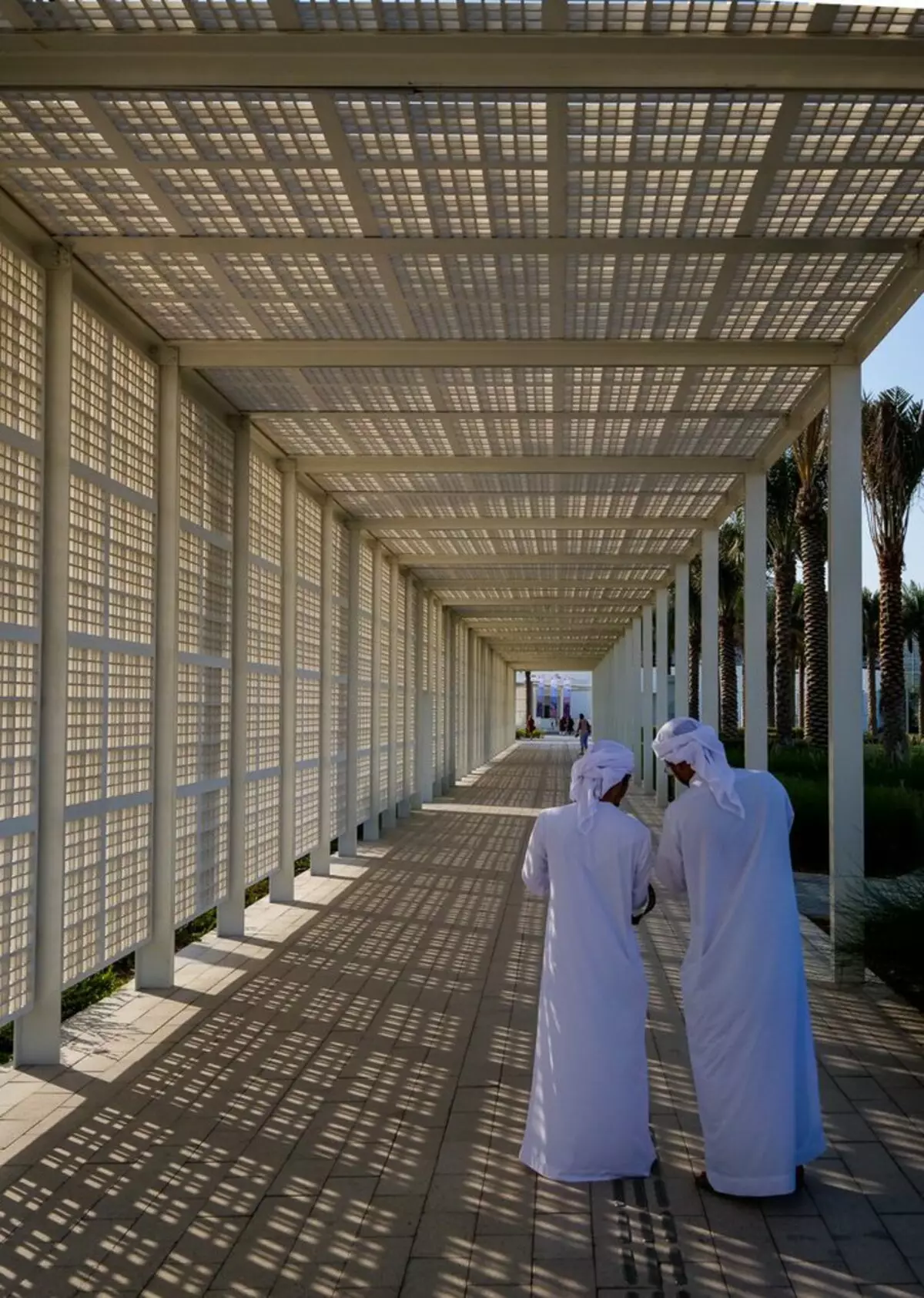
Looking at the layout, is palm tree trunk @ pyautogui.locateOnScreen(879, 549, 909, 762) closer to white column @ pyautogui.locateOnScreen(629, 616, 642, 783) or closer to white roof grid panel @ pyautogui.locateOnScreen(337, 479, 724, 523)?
white column @ pyautogui.locateOnScreen(629, 616, 642, 783)

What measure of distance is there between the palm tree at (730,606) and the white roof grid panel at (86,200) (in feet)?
76.5

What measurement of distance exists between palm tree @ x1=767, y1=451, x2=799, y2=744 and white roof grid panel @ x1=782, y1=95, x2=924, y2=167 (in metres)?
19.7

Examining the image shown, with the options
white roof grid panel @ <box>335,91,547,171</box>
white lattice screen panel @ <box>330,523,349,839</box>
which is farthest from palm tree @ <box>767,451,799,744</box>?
white roof grid panel @ <box>335,91,547,171</box>

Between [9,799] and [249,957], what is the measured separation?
149 inches

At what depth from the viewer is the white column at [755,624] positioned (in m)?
11.9

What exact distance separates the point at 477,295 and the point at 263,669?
475 centimetres

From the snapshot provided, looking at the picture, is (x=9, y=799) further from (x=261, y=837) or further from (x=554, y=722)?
(x=554, y=722)

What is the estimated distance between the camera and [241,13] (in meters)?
4.62

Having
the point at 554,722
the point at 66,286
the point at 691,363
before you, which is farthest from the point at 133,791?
the point at 554,722

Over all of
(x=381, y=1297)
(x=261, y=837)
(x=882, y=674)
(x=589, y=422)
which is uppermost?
(x=589, y=422)

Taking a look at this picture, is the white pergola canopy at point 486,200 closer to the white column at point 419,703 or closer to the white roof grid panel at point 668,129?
the white roof grid panel at point 668,129

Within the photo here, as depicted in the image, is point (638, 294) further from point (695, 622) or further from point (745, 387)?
point (695, 622)

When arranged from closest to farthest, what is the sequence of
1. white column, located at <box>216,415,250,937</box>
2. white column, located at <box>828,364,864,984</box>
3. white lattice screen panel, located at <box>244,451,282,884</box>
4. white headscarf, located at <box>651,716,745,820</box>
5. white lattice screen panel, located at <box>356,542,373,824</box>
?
white headscarf, located at <box>651,716,745,820</box>
white column, located at <box>828,364,864,984</box>
white column, located at <box>216,415,250,937</box>
white lattice screen panel, located at <box>244,451,282,884</box>
white lattice screen panel, located at <box>356,542,373,824</box>

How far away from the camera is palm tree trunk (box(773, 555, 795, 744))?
25344 mm
